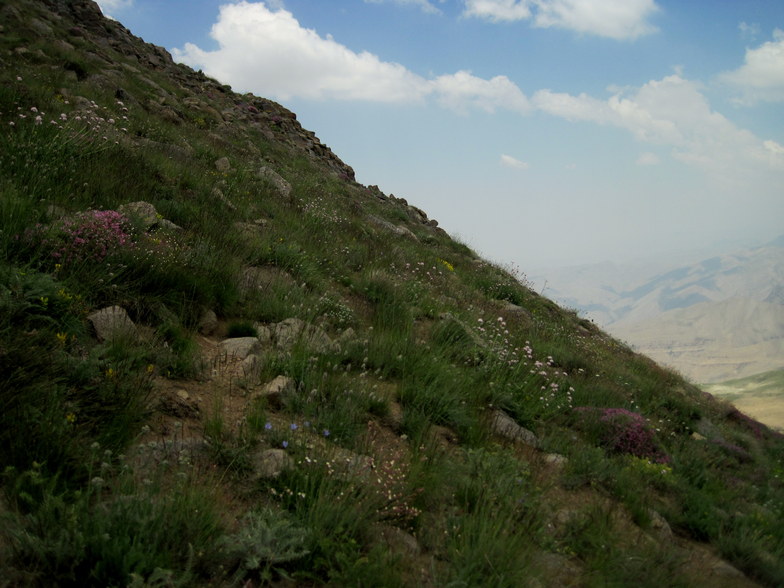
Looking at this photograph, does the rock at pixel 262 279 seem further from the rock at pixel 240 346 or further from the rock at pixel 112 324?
the rock at pixel 112 324

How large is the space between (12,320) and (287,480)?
2089 millimetres

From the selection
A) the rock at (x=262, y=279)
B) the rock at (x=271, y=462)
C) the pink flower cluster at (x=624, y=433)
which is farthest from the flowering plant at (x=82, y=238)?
the pink flower cluster at (x=624, y=433)

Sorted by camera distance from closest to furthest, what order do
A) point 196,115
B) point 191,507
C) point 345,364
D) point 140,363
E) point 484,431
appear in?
point 191,507 → point 140,363 → point 484,431 → point 345,364 → point 196,115

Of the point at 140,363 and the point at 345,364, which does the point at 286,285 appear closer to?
the point at 345,364

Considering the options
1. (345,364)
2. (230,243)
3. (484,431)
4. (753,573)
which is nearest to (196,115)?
(230,243)

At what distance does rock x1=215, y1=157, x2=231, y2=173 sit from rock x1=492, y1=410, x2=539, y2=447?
8.80 metres

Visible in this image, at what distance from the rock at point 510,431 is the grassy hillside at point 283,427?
21 mm

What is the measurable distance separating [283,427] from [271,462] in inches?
15.4

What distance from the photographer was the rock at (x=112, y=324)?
346 centimetres

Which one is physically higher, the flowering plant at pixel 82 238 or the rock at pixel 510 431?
the flowering plant at pixel 82 238

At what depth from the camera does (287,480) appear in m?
2.73

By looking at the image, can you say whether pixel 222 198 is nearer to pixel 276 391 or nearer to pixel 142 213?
pixel 142 213

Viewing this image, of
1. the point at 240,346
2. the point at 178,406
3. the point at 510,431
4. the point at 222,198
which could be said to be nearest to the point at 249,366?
the point at 240,346

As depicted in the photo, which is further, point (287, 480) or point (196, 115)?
point (196, 115)
